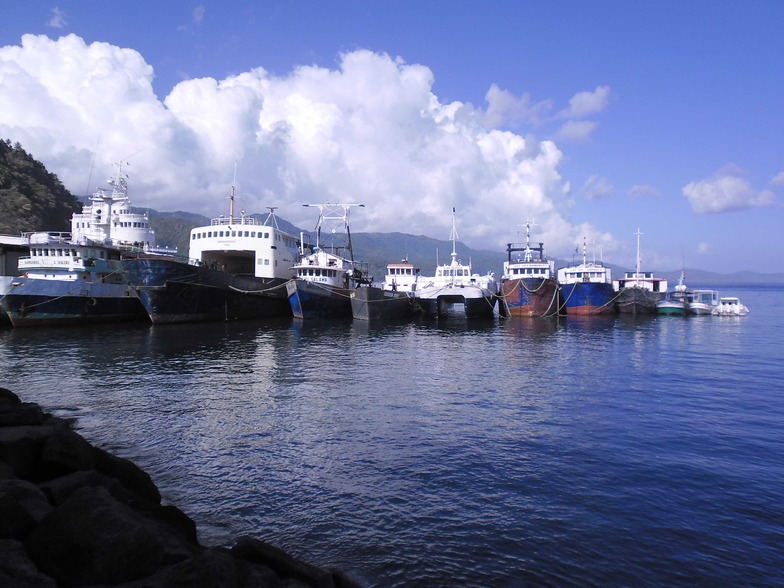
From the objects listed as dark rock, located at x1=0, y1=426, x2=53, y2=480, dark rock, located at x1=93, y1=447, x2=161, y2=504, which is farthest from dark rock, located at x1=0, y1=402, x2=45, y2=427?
dark rock, located at x1=93, y1=447, x2=161, y2=504

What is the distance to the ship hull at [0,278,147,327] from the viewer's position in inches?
1425

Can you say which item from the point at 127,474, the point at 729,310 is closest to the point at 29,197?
the point at 127,474

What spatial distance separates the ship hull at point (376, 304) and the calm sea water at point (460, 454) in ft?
66.4

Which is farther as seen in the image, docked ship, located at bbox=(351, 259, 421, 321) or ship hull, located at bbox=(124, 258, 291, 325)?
docked ship, located at bbox=(351, 259, 421, 321)

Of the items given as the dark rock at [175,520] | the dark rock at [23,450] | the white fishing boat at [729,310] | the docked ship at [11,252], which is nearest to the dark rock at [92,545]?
the dark rock at [175,520]

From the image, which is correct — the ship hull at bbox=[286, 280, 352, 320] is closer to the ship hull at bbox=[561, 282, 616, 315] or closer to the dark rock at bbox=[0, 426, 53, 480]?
the ship hull at bbox=[561, 282, 616, 315]

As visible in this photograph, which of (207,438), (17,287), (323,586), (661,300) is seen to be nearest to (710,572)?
(323,586)

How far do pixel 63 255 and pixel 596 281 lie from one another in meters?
51.7

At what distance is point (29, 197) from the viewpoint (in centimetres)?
7969

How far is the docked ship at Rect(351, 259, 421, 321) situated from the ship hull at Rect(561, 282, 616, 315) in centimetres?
1671

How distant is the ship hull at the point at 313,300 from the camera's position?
45812mm

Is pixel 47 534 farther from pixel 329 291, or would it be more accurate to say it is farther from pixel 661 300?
pixel 661 300

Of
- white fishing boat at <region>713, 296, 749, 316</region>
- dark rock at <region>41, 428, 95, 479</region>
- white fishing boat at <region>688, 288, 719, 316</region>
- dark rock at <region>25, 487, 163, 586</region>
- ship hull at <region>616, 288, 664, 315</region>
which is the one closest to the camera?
dark rock at <region>25, 487, 163, 586</region>

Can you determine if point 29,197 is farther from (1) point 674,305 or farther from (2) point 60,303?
Answer: (1) point 674,305
